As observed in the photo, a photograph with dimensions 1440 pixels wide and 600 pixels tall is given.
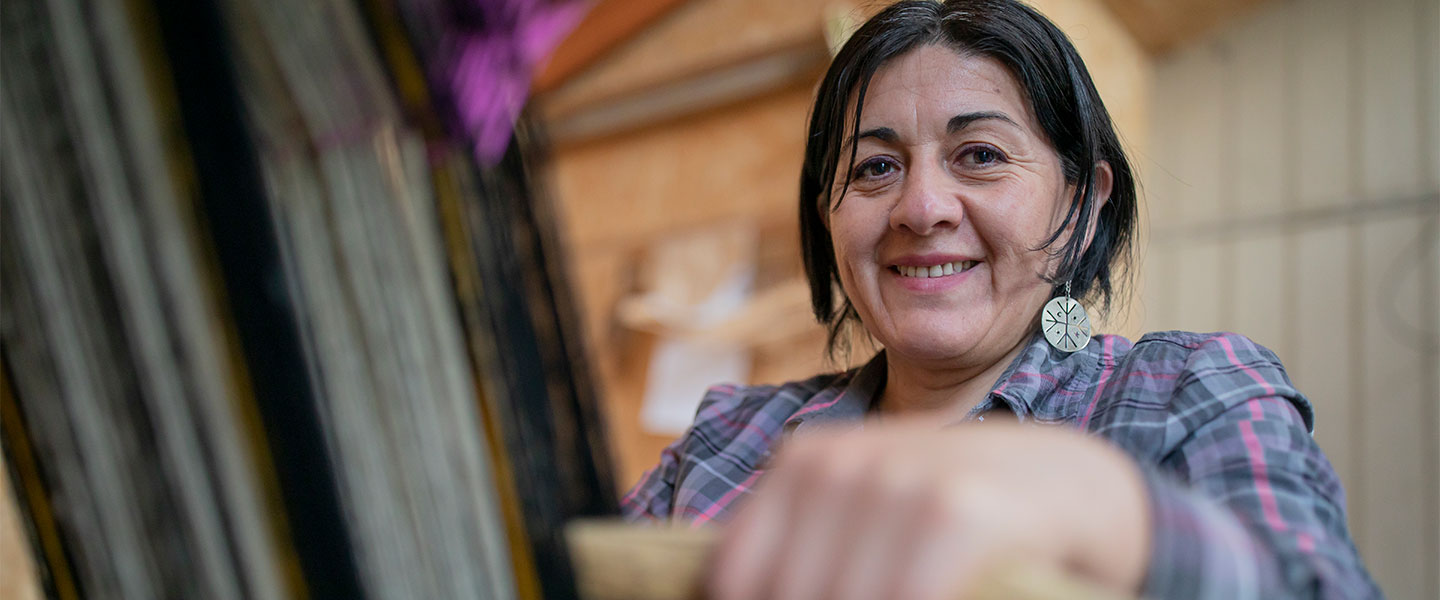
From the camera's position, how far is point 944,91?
0.65 meters

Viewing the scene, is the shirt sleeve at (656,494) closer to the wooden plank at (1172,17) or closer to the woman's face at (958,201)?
the woman's face at (958,201)

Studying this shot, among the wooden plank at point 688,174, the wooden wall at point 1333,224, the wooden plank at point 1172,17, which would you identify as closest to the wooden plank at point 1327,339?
the wooden wall at point 1333,224

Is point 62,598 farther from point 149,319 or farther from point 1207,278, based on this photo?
point 1207,278

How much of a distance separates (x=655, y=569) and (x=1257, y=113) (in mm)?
3194

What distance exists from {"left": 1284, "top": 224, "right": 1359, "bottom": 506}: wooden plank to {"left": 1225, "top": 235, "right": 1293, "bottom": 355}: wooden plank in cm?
4

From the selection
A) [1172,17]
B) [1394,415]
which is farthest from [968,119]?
[1394,415]

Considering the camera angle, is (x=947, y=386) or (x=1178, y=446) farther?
(x=947, y=386)

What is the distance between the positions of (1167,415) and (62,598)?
0.50 meters

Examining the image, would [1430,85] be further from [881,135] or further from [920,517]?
[920,517]

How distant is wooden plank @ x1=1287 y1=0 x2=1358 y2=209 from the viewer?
270 cm

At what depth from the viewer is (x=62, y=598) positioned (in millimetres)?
338

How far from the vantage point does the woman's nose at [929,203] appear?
64cm

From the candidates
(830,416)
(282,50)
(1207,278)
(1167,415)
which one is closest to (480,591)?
(282,50)

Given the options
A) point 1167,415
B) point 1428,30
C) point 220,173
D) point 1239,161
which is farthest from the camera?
point 1239,161
